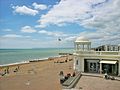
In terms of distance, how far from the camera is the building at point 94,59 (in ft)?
55.3

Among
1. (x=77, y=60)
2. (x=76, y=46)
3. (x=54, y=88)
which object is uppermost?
(x=76, y=46)

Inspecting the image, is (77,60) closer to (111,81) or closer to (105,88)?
(111,81)

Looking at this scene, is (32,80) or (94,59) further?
(94,59)

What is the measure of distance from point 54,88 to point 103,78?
4.87 metres


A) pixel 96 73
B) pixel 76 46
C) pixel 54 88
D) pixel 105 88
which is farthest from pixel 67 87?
pixel 76 46

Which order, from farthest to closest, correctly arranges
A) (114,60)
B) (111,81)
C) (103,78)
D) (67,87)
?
(114,60)
(103,78)
(111,81)
(67,87)

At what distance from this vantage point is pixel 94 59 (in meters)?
17.9

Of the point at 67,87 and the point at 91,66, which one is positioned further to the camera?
the point at 91,66

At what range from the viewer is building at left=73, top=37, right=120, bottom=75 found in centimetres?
1685

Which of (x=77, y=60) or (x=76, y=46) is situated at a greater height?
(x=76, y=46)

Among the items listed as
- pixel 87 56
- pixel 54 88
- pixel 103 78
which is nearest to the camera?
pixel 54 88

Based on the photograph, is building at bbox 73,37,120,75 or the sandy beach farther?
building at bbox 73,37,120,75

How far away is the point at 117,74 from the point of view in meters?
16.6

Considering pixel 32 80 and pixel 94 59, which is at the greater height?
pixel 94 59
